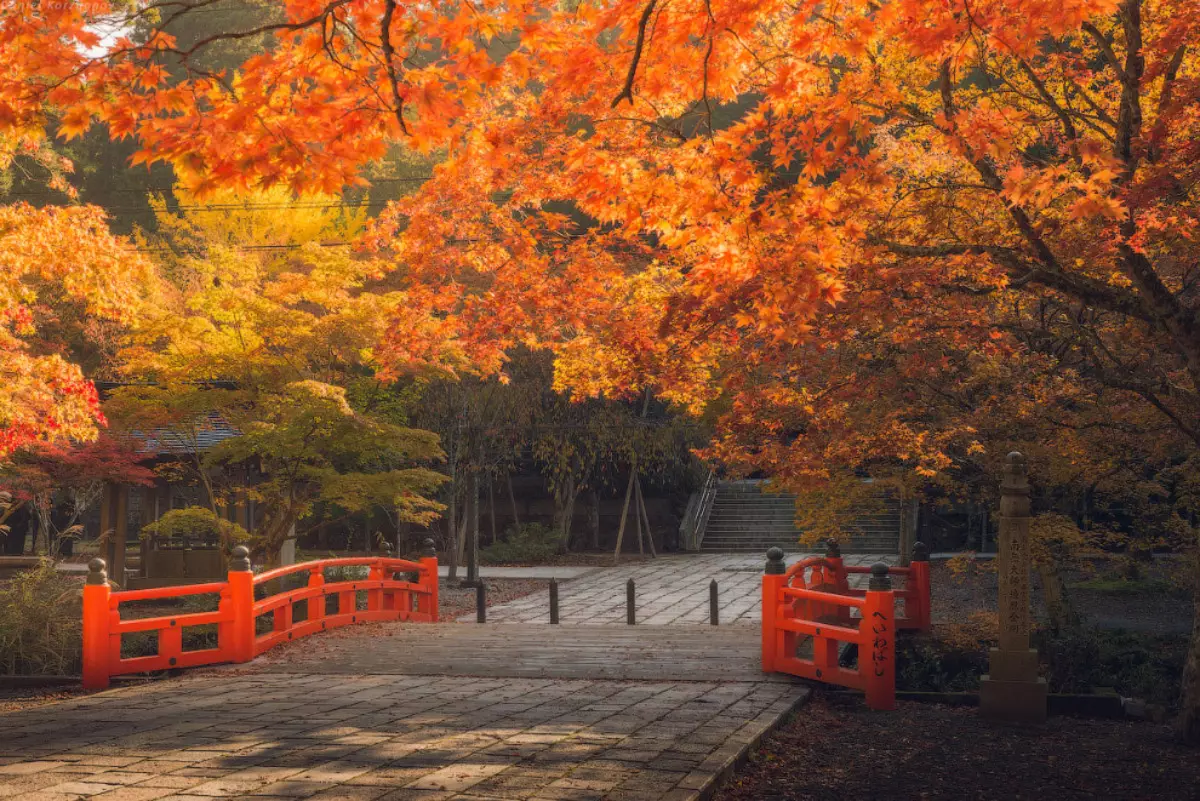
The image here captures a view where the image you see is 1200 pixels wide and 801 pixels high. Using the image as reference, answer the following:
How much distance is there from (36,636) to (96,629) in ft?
10.2

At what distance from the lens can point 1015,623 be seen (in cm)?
895

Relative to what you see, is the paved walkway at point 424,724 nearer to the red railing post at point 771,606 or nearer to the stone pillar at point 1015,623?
the red railing post at point 771,606

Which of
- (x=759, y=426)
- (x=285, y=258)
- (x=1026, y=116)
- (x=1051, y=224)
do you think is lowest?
(x=759, y=426)

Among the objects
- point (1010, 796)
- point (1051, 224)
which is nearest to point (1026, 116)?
point (1051, 224)

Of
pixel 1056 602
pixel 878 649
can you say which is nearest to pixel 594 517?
pixel 1056 602

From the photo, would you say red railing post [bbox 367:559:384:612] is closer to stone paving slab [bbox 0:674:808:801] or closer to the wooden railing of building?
stone paving slab [bbox 0:674:808:801]

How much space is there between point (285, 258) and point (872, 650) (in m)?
25.7

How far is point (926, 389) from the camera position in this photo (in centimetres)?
1359

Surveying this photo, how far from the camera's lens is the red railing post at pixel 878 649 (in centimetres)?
923

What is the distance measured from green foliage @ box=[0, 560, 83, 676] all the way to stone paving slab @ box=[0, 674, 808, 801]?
3.80m

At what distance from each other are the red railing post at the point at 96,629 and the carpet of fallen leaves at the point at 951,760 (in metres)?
6.07

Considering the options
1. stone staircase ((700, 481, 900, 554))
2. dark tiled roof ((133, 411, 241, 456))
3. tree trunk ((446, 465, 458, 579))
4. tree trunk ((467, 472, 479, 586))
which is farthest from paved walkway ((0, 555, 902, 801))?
stone staircase ((700, 481, 900, 554))

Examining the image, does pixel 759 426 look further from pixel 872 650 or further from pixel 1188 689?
pixel 1188 689

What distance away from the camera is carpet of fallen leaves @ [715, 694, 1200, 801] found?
6.88 meters
